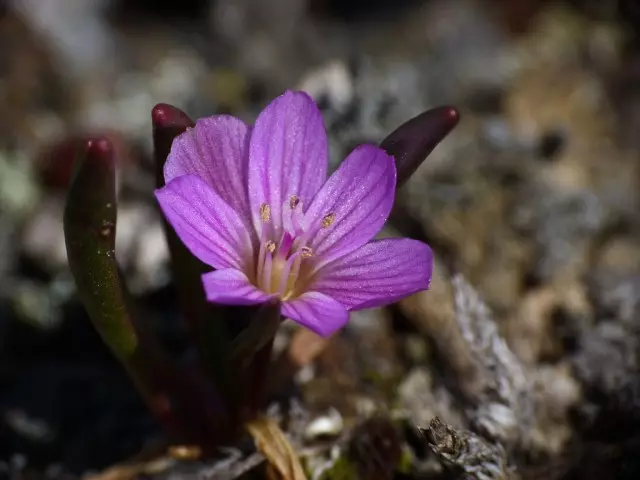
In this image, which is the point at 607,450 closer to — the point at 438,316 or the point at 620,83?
the point at 438,316

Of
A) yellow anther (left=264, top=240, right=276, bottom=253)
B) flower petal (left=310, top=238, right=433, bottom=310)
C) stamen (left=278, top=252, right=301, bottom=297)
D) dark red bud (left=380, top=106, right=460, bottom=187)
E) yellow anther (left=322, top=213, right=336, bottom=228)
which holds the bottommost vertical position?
flower petal (left=310, top=238, right=433, bottom=310)

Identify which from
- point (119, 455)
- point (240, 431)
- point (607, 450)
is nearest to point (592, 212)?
point (607, 450)

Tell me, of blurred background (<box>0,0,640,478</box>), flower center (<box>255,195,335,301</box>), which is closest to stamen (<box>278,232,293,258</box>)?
flower center (<box>255,195,335,301</box>)

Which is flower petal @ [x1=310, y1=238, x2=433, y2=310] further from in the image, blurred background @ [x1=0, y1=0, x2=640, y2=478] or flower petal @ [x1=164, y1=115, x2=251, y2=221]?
blurred background @ [x1=0, y1=0, x2=640, y2=478]

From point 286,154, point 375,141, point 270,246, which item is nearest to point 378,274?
point 270,246

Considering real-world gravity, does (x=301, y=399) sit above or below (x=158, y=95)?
below

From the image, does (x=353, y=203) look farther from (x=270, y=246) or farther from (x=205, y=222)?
(x=205, y=222)
